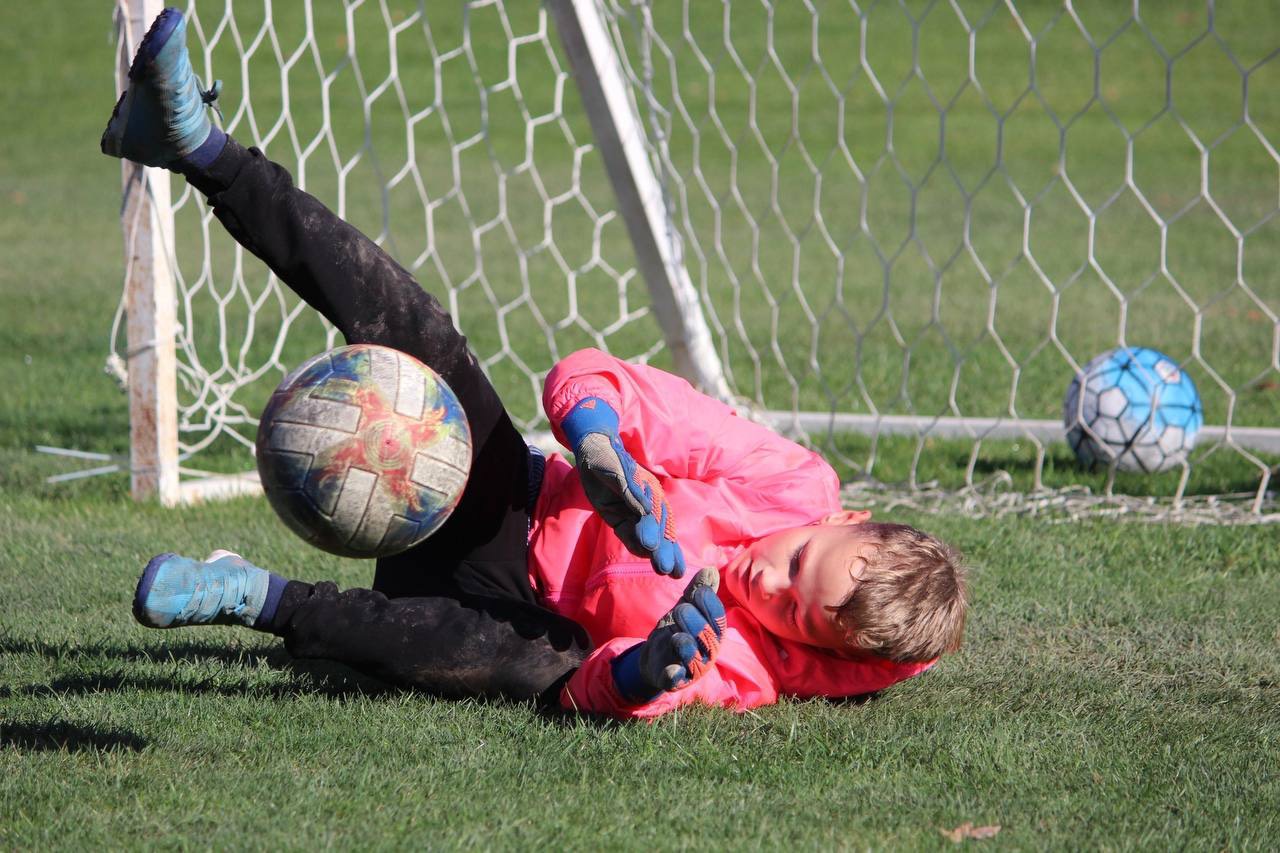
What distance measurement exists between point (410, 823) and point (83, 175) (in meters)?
15.8

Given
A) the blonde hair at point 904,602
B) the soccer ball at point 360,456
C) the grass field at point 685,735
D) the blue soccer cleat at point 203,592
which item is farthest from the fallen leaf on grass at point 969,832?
the blue soccer cleat at point 203,592

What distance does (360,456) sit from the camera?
2.72 metres

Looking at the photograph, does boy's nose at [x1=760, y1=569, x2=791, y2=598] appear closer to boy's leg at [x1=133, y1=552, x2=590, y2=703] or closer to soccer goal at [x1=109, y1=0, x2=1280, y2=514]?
boy's leg at [x1=133, y1=552, x2=590, y2=703]

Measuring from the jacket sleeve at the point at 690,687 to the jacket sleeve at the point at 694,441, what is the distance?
360 mm

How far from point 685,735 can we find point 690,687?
0.14 metres

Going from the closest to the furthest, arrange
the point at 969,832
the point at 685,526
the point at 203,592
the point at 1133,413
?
the point at 969,832 → the point at 203,592 → the point at 685,526 → the point at 1133,413

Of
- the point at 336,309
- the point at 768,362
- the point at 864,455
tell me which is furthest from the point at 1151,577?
the point at 768,362

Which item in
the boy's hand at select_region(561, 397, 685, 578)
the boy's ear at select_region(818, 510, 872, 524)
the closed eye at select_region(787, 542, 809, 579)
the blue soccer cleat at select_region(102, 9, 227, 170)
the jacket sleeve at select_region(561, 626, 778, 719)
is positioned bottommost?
the jacket sleeve at select_region(561, 626, 778, 719)

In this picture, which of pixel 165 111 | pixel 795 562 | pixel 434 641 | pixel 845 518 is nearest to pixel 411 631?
pixel 434 641

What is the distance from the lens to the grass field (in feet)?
8.31

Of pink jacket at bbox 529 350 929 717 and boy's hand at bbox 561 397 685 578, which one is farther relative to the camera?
pink jacket at bbox 529 350 929 717

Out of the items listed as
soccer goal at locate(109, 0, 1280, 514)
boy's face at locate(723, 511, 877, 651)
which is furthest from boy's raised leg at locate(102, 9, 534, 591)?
soccer goal at locate(109, 0, 1280, 514)

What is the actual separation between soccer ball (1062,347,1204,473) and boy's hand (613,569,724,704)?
3.18m

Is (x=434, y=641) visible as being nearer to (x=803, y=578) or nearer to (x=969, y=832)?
(x=803, y=578)
